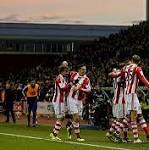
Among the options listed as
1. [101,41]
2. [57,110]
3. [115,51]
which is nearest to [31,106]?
[57,110]

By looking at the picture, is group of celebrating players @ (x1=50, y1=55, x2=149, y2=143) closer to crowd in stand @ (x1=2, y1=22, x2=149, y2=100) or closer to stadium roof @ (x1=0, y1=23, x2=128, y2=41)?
crowd in stand @ (x1=2, y1=22, x2=149, y2=100)

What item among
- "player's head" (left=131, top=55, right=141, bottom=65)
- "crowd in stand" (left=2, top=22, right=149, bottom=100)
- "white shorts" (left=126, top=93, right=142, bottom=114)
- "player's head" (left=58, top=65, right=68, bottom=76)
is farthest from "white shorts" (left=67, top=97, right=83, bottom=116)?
"crowd in stand" (left=2, top=22, right=149, bottom=100)

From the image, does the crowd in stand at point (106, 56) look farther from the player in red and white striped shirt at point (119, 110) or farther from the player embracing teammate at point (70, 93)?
the player in red and white striped shirt at point (119, 110)

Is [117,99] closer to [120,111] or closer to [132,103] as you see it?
[120,111]

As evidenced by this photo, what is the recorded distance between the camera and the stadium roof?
220ft

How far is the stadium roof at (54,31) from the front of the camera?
67000 mm

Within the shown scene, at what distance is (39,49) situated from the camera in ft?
221

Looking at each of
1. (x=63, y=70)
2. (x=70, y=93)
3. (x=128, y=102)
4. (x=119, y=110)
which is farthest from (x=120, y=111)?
(x=63, y=70)

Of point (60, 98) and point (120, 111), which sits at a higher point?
point (60, 98)

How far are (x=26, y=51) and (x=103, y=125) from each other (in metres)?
40.9

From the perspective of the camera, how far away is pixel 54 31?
68062 millimetres

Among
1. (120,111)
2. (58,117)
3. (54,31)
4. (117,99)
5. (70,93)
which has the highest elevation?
(54,31)

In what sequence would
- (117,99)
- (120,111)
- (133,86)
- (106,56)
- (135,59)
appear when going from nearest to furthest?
(135,59) → (133,86) → (120,111) → (117,99) → (106,56)

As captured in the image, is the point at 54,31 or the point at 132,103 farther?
the point at 54,31
